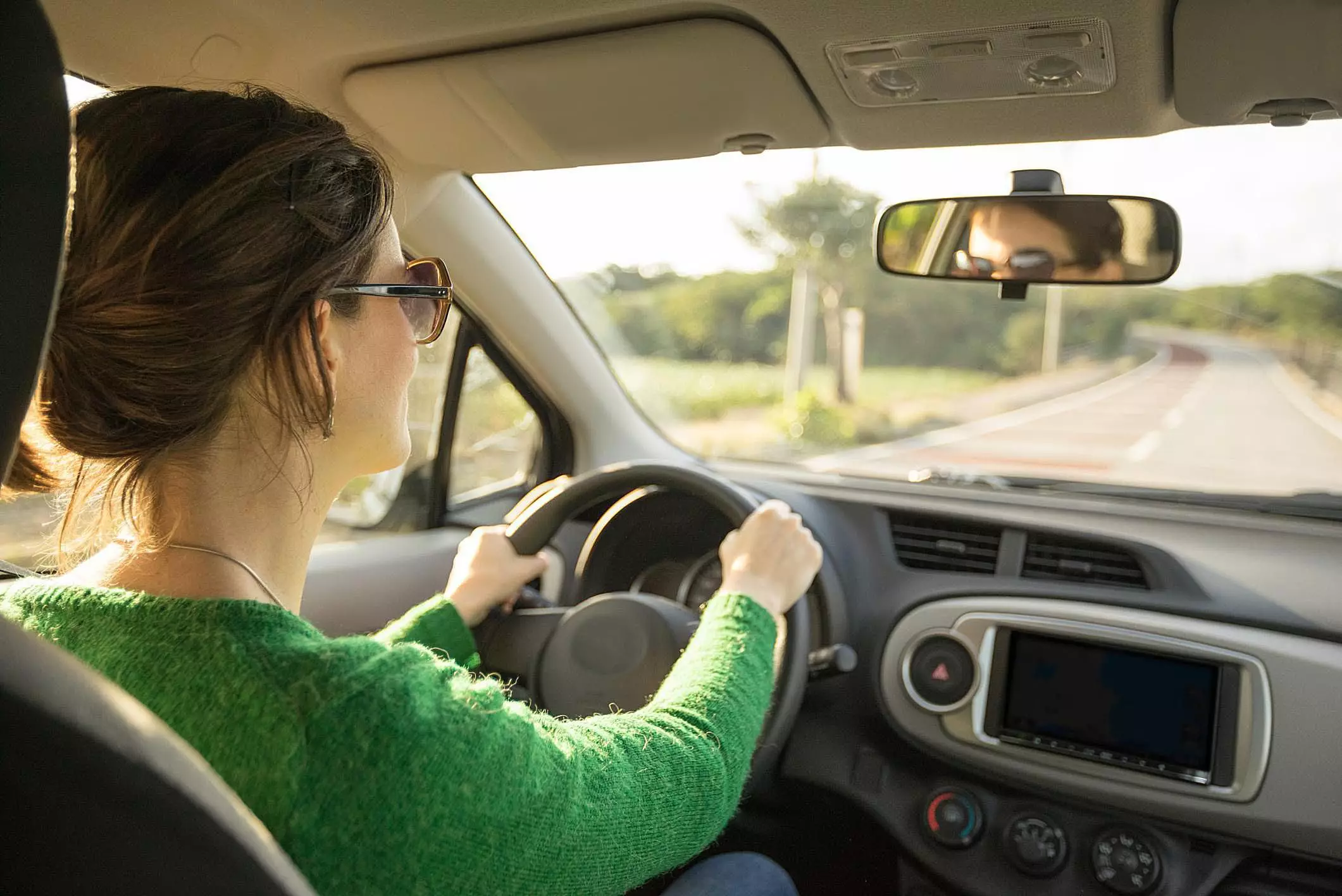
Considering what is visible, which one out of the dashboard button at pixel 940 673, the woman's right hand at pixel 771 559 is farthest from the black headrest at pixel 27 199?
the dashboard button at pixel 940 673

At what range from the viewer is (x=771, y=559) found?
7.22 feet

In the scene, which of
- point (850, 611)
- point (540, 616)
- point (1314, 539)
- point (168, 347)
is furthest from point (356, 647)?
point (1314, 539)

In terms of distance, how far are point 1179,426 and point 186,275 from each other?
15.7 m

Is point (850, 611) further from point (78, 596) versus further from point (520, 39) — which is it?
point (78, 596)

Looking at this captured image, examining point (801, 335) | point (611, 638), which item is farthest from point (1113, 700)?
point (801, 335)

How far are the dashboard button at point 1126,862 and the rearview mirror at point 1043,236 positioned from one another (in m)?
1.29

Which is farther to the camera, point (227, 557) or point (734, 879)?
point (734, 879)

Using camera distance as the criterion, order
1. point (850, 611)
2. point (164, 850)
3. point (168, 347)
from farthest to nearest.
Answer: point (850, 611)
point (168, 347)
point (164, 850)

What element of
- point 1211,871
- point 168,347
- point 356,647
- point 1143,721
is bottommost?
point 1211,871

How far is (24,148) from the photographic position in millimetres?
993

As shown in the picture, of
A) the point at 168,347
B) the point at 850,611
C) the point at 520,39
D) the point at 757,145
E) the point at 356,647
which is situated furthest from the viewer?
the point at 850,611

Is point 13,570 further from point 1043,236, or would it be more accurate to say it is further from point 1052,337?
point 1052,337

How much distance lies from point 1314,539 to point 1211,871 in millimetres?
810

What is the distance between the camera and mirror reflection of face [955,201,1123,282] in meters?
2.64
